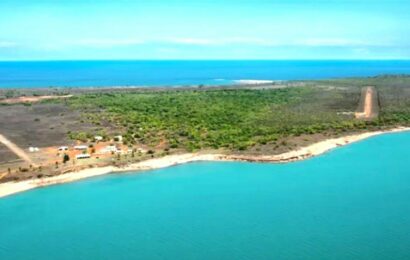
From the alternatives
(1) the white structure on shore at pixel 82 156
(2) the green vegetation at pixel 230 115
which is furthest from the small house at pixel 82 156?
(2) the green vegetation at pixel 230 115

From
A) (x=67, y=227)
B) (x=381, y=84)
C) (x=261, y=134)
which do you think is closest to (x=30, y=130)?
(x=261, y=134)

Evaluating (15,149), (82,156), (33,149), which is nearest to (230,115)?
(82,156)

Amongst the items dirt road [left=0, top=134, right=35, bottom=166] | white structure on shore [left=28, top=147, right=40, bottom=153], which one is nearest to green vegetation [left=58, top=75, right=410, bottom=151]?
white structure on shore [left=28, top=147, right=40, bottom=153]

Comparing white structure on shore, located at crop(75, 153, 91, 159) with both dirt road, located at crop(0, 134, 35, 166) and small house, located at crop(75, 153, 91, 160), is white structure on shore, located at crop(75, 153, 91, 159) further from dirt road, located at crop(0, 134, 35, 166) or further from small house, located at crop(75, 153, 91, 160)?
dirt road, located at crop(0, 134, 35, 166)

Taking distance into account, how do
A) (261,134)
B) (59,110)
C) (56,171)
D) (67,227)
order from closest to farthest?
(67,227)
(56,171)
(261,134)
(59,110)

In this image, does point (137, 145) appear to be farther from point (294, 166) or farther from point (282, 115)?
point (282, 115)
